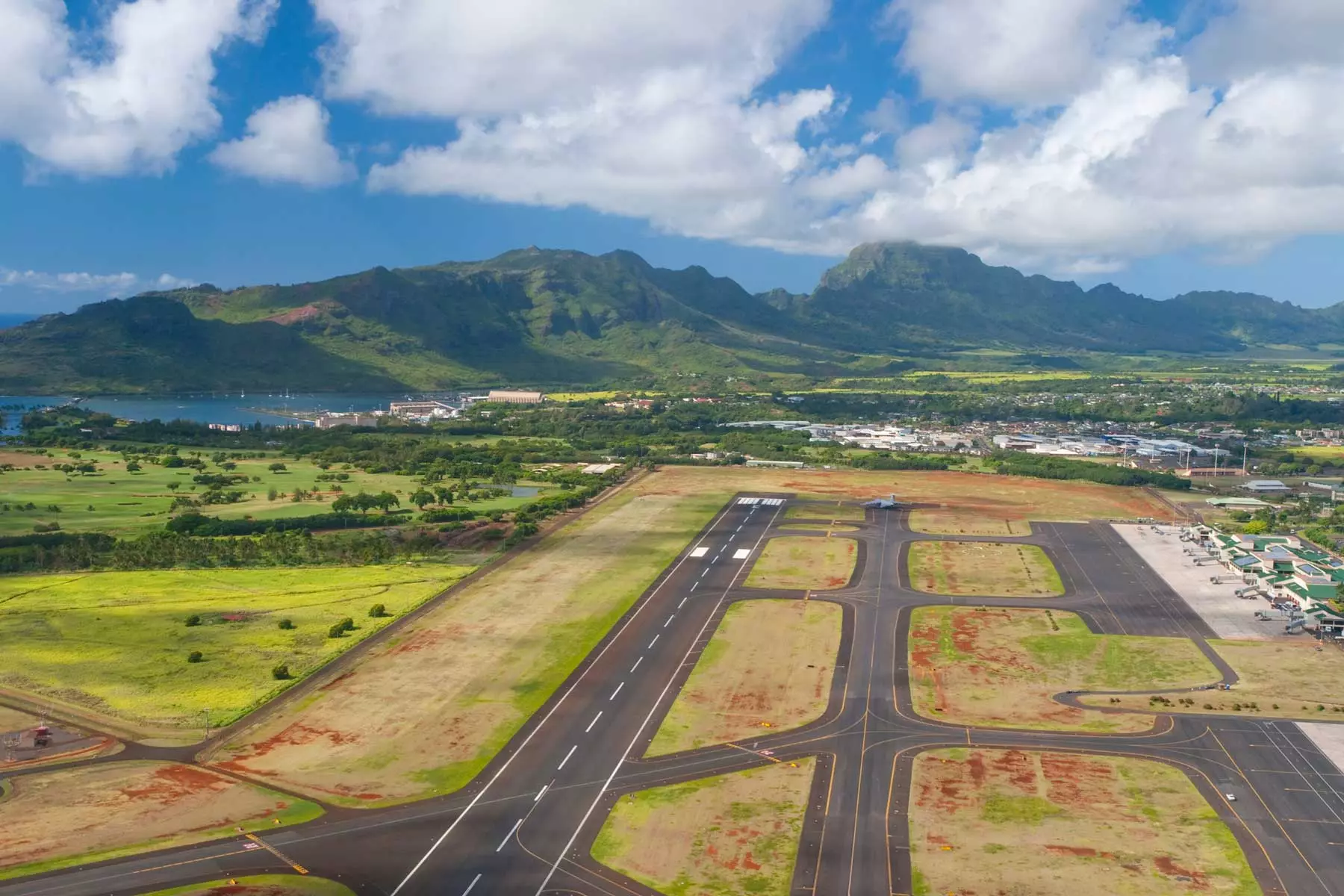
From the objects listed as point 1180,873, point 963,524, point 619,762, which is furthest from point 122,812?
point 963,524

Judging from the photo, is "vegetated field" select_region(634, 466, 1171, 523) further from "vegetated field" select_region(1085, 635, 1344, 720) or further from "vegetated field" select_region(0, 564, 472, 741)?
"vegetated field" select_region(0, 564, 472, 741)

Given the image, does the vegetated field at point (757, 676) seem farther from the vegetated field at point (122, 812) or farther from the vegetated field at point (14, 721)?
the vegetated field at point (14, 721)

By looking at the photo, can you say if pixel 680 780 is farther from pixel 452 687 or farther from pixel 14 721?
pixel 14 721

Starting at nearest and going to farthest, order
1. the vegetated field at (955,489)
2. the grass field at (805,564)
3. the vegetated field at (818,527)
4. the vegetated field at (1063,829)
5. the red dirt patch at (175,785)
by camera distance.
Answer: the vegetated field at (1063,829), the red dirt patch at (175,785), the grass field at (805,564), the vegetated field at (818,527), the vegetated field at (955,489)

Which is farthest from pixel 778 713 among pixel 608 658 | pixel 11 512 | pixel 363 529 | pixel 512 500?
pixel 11 512

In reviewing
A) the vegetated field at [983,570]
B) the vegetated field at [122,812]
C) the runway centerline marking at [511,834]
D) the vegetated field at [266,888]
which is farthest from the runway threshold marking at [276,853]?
the vegetated field at [983,570]

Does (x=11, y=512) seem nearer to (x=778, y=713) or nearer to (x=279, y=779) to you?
(x=279, y=779)
